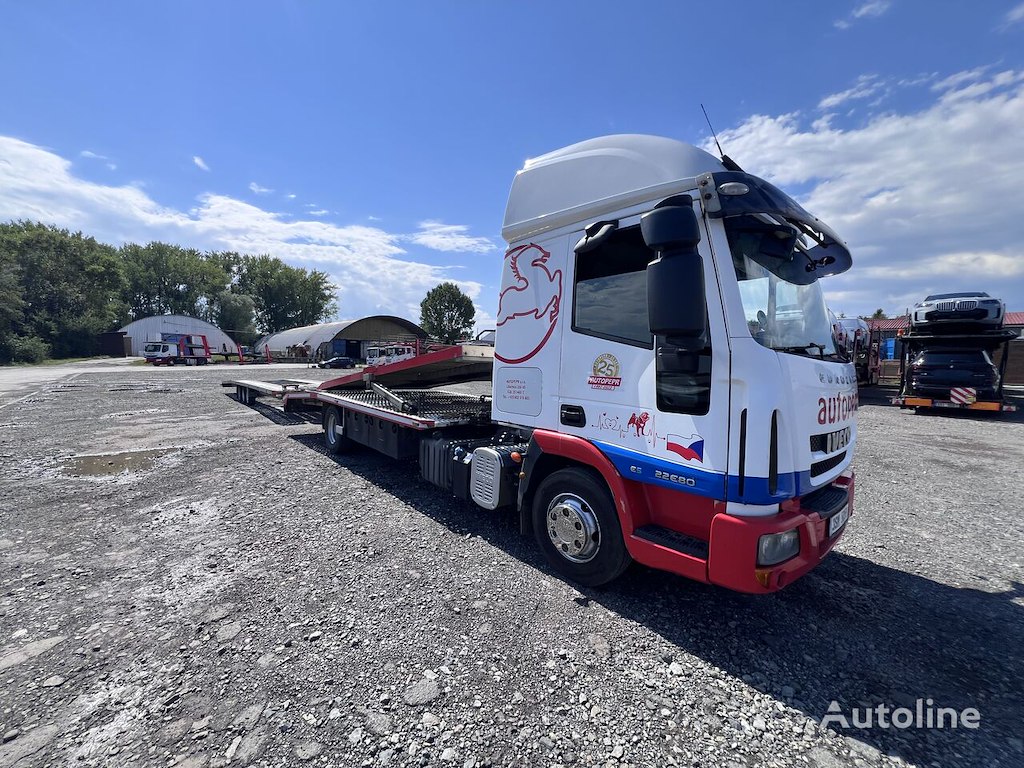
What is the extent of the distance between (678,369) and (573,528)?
1.53 meters

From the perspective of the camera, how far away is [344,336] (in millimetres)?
51969

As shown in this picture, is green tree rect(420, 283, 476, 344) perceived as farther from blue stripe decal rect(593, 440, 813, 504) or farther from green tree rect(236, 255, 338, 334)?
blue stripe decal rect(593, 440, 813, 504)

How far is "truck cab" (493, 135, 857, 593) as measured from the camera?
2.49 metres

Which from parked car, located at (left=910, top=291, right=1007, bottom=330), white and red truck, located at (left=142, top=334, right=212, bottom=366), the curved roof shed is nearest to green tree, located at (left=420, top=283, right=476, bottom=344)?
the curved roof shed

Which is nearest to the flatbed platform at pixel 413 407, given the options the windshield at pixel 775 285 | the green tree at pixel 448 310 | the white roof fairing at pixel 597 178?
the white roof fairing at pixel 597 178

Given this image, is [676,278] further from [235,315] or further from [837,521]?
[235,315]

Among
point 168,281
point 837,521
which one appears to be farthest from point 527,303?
point 168,281

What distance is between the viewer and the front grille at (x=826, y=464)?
2.85m

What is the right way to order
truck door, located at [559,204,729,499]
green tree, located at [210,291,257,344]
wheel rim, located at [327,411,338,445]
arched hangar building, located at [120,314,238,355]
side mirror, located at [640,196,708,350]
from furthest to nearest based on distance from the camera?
green tree, located at [210,291,257,344] < arched hangar building, located at [120,314,238,355] < wheel rim, located at [327,411,338,445] < truck door, located at [559,204,729,499] < side mirror, located at [640,196,708,350]

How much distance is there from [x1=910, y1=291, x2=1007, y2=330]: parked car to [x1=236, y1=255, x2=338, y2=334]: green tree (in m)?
77.4

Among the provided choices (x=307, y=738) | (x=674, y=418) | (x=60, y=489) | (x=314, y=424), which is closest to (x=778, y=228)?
(x=674, y=418)

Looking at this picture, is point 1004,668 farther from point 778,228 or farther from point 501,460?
point 501,460

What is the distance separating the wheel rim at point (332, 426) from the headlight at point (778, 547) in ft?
22.3

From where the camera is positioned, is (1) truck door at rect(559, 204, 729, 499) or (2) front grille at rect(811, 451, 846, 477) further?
(2) front grille at rect(811, 451, 846, 477)
